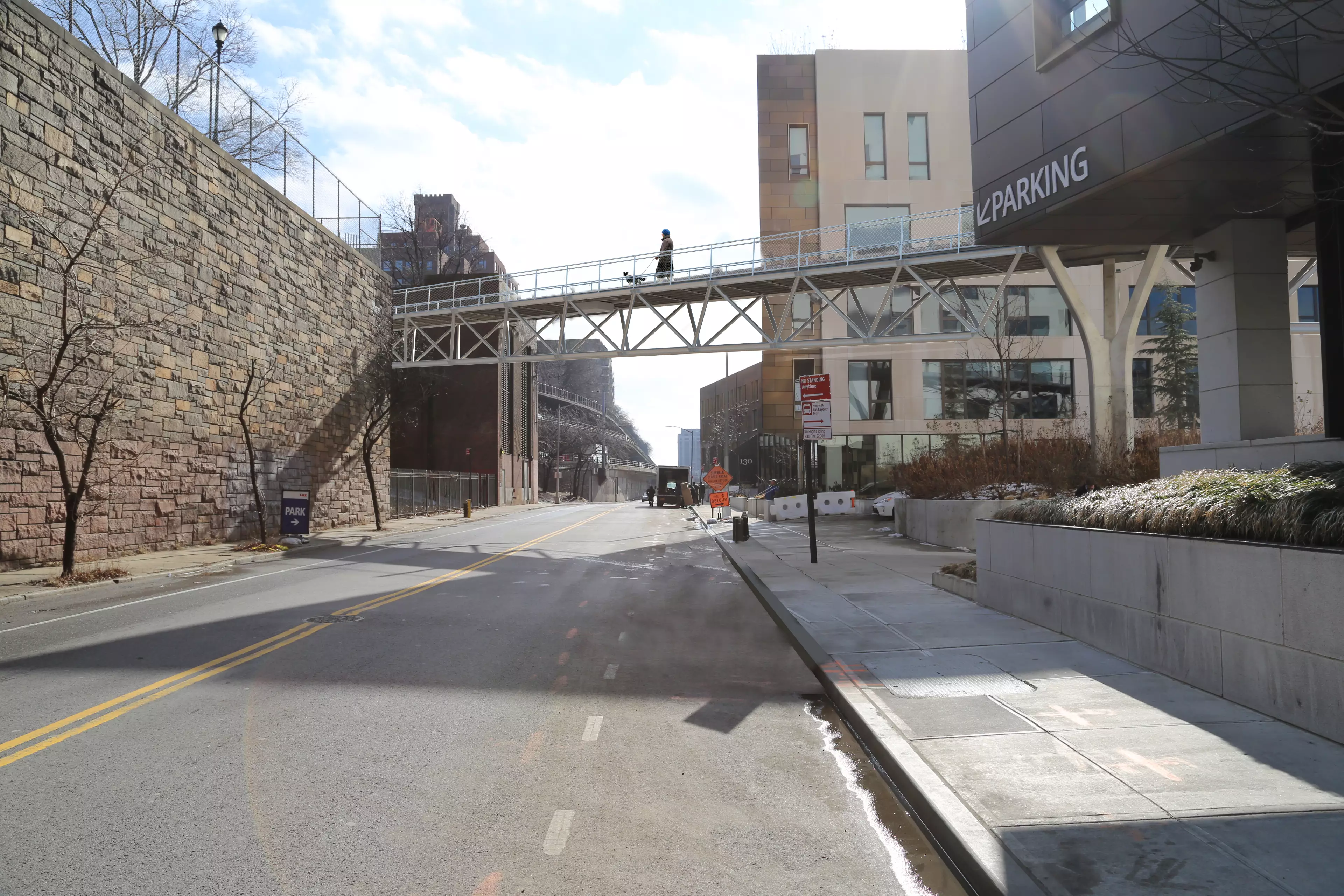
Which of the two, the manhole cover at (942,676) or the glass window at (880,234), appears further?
the glass window at (880,234)

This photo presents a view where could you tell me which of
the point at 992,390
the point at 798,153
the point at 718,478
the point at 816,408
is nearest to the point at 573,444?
the point at 798,153

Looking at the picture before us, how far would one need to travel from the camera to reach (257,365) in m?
26.5

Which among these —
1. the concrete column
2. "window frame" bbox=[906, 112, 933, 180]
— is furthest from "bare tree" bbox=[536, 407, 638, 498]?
the concrete column

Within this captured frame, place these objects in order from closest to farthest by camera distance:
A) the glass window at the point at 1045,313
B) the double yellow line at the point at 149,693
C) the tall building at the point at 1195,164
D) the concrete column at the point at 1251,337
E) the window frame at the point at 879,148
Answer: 1. the double yellow line at the point at 149,693
2. the tall building at the point at 1195,164
3. the concrete column at the point at 1251,337
4. the glass window at the point at 1045,313
5. the window frame at the point at 879,148

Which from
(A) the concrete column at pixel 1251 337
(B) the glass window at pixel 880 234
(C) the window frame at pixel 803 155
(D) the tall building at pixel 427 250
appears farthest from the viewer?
(D) the tall building at pixel 427 250

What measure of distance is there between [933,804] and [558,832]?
1.99 meters

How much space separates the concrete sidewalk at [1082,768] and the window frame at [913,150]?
3859 centimetres

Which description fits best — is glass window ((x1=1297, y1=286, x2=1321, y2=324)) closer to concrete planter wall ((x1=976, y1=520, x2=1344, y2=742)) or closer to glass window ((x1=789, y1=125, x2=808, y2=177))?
glass window ((x1=789, y1=125, x2=808, y2=177))

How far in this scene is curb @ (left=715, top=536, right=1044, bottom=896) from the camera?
3.92 meters

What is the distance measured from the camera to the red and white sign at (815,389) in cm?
1727

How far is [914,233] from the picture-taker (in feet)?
133

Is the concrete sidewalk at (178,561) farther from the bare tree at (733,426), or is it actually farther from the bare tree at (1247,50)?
the bare tree at (733,426)

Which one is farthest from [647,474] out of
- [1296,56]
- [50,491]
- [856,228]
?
[1296,56]

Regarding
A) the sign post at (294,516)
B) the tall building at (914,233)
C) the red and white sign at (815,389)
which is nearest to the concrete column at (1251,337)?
the red and white sign at (815,389)
